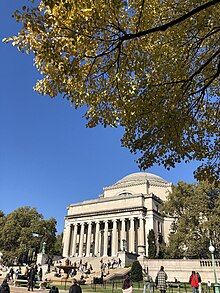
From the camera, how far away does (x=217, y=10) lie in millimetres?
7539

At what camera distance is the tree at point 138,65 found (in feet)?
20.7

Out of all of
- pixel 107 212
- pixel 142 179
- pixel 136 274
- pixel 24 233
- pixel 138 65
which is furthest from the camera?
pixel 142 179

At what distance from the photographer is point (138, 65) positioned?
7.69 m

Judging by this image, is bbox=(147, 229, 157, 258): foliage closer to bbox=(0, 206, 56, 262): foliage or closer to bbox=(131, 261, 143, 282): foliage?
bbox=(131, 261, 143, 282): foliage

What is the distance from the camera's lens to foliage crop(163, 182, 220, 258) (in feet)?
119

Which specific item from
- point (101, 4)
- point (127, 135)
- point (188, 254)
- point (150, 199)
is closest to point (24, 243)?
point (150, 199)

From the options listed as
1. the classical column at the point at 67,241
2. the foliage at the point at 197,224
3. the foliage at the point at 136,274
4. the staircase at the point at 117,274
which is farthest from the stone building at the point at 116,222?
the foliage at the point at 136,274

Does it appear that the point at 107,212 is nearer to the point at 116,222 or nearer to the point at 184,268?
the point at 116,222

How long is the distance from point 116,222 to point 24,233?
18691 millimetres

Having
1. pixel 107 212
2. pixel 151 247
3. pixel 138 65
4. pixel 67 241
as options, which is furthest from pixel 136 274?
pixel 67 241

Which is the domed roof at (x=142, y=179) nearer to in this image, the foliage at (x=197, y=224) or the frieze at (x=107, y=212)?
the frieze at (x=107, y=212)

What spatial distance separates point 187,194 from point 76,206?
1275 inches

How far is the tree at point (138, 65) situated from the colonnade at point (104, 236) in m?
46.0

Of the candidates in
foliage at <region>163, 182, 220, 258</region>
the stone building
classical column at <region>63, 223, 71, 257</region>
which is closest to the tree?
foliage at <region>163, 182, 220, 258</region>
